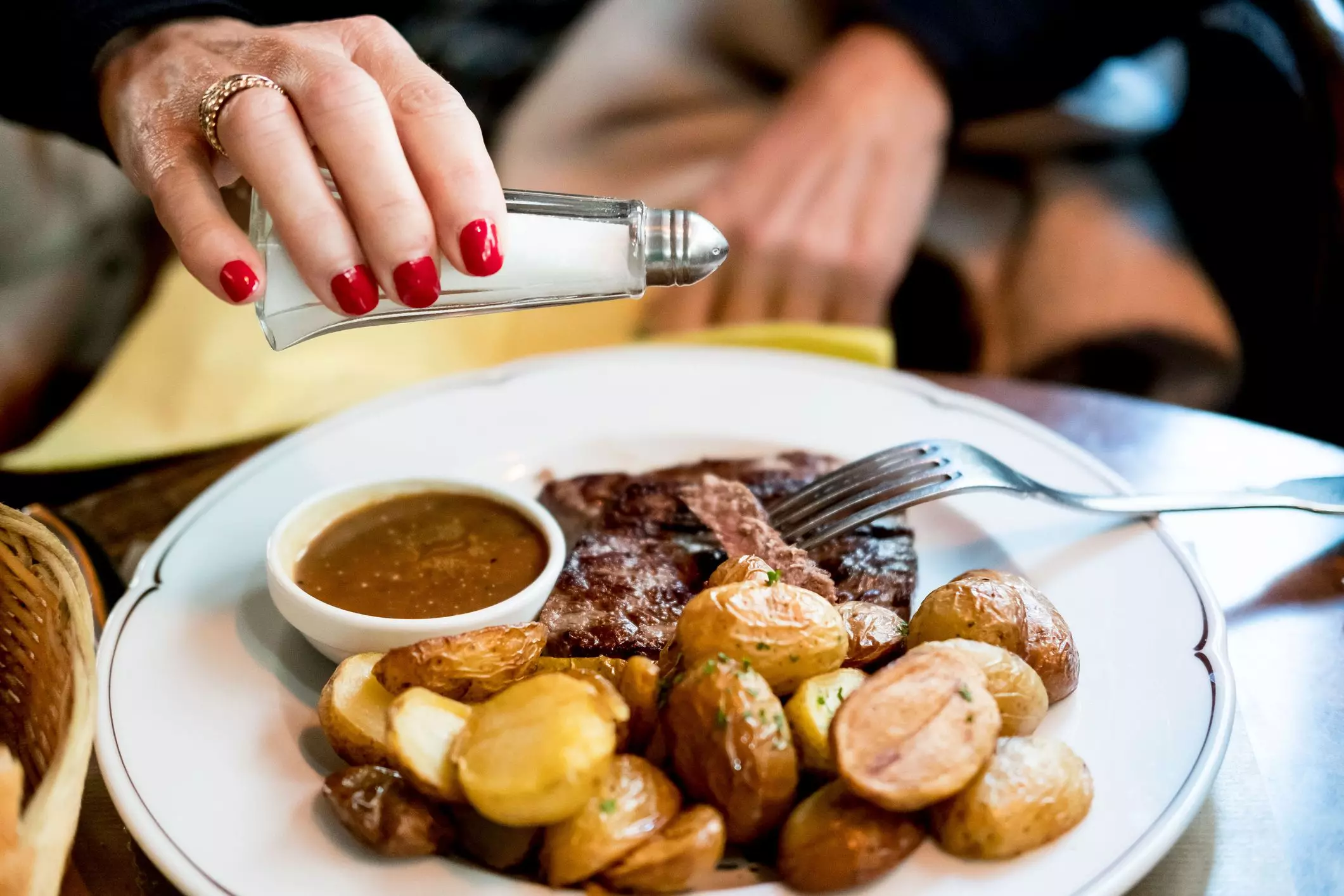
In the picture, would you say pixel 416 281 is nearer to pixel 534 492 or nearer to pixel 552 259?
pixel 552 259

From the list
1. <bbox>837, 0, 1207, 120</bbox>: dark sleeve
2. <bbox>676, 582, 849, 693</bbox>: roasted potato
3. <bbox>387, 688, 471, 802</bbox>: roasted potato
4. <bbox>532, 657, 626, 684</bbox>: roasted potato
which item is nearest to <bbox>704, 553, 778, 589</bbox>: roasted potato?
<bbox>676, 582, 849, 693</bbox>: roasted potato

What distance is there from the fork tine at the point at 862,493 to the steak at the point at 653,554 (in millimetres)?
59

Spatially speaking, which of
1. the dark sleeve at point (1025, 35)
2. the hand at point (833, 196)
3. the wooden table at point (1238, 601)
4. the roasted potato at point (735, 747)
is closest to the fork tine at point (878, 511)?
the wooden table at point (1238, 601)

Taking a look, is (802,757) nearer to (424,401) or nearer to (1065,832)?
(1065,832)

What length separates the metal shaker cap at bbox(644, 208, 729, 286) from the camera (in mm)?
1488

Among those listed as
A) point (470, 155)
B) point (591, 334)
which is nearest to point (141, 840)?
point (470, 155)

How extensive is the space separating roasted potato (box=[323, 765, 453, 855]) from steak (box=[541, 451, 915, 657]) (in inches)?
15.0

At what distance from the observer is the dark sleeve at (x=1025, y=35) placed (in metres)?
3.01

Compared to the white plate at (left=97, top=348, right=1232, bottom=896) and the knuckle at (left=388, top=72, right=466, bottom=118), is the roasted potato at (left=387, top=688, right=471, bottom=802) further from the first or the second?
the knuckle at (left=388, top=72, right=466, bottom=118)

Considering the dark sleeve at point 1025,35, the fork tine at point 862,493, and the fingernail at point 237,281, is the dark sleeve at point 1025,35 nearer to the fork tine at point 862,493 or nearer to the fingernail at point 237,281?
the fork tine at point 862,493

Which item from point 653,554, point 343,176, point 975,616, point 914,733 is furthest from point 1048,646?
point 343,176

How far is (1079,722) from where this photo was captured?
1.42 meters

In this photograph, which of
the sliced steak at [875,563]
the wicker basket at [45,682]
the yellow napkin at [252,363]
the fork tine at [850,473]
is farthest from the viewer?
the yellow napkin at [252,363]

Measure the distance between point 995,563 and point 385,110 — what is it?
4.07 feet
